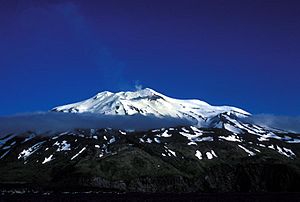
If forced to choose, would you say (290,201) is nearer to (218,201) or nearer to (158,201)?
(218,201)

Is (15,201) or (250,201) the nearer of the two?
(15,201)

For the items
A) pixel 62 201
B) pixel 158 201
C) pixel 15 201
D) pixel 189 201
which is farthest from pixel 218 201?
pixel 15 201

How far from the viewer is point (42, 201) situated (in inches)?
5022

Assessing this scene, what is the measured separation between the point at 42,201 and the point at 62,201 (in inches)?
228

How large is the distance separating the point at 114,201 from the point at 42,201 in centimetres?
2006

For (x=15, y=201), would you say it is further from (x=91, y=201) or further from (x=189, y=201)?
(x=189, y=201)

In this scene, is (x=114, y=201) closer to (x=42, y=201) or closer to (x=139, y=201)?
(x=139, y=201)

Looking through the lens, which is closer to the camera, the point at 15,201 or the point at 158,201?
the point at 15,201

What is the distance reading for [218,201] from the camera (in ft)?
434

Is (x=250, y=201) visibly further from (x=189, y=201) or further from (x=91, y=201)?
(x=91, y=201)

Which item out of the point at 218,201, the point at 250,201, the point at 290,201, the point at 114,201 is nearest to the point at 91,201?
the point at 114,201

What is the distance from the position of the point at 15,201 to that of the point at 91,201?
20215mm

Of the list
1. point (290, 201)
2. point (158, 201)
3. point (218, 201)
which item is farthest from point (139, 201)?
point (290, 201)

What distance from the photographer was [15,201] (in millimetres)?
122938
